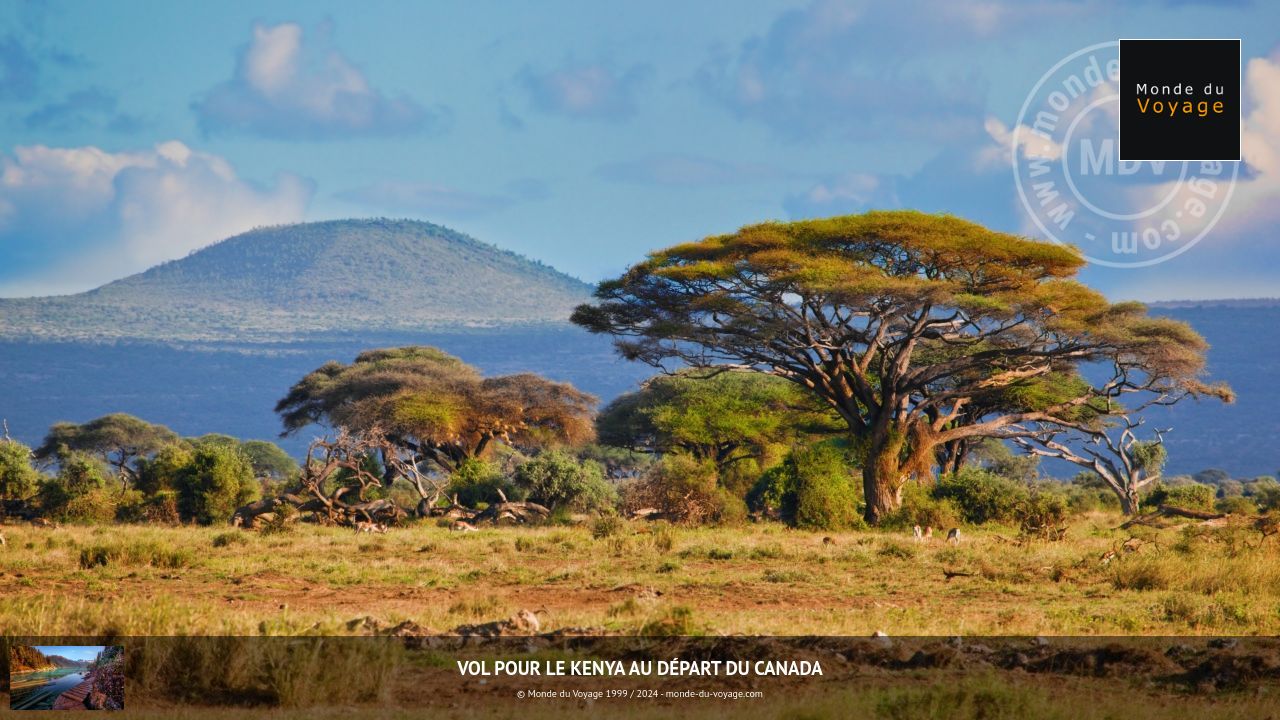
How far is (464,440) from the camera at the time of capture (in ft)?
144

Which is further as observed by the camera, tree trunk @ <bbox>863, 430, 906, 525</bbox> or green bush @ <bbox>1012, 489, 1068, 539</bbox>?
tree trunk @ <bbox>863, 430, 906, 525</bbox>

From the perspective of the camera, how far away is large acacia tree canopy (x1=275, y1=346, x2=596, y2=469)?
4097 centimetres

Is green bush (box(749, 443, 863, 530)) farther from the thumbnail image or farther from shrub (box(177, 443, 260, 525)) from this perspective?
the thumbnail image

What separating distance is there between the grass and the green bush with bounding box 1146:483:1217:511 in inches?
562

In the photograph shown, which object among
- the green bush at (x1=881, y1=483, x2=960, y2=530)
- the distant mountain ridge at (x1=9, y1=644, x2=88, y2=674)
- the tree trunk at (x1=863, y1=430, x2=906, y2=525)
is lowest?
the distant mountain ridge at (x1=9, y1=644, x2=88, y2=674)

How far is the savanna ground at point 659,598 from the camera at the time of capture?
10453 mm

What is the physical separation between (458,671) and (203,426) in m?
189

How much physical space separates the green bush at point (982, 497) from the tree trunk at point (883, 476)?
6.46 feet

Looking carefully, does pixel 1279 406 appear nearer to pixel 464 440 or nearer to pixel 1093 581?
pixel 464 440

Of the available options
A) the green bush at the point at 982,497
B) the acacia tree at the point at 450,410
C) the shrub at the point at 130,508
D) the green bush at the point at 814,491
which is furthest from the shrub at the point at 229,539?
the green bush at the point at 982,497

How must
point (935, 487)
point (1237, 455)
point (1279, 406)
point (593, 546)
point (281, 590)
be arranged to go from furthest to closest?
point (1279, 406) < point (1237, 455) < point (935, 487) < point (593, 546) < point (281, 590)

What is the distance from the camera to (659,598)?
1672 cm

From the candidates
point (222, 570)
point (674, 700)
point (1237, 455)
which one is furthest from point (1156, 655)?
point (1237, 455)

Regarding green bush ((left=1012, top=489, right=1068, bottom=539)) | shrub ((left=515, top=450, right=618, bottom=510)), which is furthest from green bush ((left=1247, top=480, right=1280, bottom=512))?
Answer: shrub ((left=515, top=450, right=618, bottom=510))
